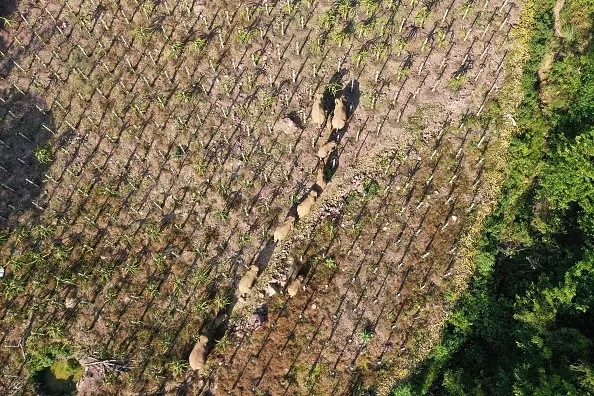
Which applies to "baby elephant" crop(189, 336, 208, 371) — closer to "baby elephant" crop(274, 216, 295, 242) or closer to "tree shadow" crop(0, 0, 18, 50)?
"baby elephant" crop(274, 216, 295, 242)

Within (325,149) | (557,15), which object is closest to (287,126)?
(325,149)

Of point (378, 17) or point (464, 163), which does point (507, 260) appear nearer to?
point (464, 163)

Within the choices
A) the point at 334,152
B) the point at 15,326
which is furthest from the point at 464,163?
the point at 15,326

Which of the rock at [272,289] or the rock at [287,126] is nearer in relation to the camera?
the rock at [272,289]

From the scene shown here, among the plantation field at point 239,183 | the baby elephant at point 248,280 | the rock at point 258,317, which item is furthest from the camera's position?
the baby elephant at point 248,280

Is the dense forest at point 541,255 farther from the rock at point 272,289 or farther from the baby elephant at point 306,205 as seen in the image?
the baby elephant at point 306,205

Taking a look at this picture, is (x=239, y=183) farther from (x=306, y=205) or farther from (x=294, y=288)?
(x=294, y=288)

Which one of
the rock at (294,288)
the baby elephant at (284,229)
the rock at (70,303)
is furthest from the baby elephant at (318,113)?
the rock at (70,303)
